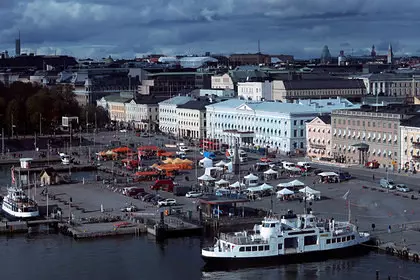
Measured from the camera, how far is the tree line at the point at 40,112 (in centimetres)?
9644

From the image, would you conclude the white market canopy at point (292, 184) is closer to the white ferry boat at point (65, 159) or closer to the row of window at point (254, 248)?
the row of window at point (254, 248)

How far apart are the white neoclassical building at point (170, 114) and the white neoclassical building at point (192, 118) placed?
135cm

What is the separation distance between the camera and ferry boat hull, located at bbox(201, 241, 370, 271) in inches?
1518

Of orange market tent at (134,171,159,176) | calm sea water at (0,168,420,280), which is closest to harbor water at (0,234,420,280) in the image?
calm sea water at (0,168,420,280)

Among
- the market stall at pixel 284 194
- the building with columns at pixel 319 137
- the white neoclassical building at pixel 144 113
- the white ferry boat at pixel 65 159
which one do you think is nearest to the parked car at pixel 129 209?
the market stall at pixel 284 194

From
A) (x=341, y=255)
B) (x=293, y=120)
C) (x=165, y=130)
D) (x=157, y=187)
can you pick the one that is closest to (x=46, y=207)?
(x=157, y=187)

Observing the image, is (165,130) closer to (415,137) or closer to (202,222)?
(415,137)

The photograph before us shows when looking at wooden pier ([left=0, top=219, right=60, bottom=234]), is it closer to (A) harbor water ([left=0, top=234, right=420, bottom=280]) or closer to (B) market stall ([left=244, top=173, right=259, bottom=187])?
(A) harbor water ([left=0, top=234, right=420, bottom=280])

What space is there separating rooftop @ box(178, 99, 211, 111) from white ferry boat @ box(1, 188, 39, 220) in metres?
38.5

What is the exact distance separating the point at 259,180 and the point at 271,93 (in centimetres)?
3879

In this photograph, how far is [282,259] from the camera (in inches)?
1535

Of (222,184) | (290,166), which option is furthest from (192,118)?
(222,184)

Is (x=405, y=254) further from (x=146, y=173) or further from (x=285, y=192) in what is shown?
(x=146, y=173)

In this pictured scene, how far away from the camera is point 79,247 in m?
42.5
